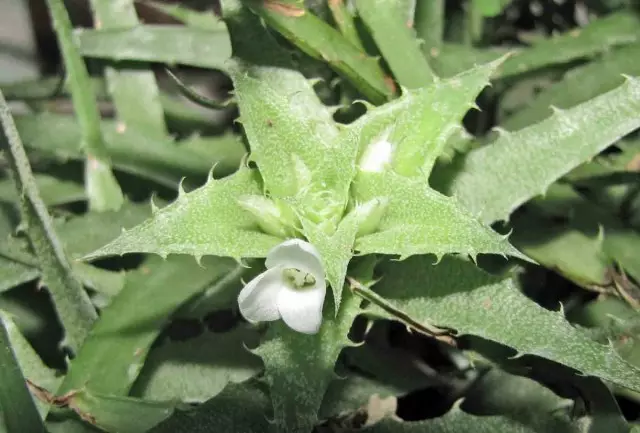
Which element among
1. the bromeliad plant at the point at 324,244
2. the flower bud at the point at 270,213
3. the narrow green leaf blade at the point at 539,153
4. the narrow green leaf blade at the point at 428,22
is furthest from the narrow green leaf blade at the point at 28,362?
the narrow green leaf blade at the point at 428,22

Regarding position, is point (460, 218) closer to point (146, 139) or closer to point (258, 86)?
point (258, 86)

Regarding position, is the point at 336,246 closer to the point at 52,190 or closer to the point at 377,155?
the point at 377,155

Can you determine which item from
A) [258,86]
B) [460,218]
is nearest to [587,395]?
[460,218]

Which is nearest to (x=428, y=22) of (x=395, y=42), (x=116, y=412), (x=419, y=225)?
(x=395, y=42)

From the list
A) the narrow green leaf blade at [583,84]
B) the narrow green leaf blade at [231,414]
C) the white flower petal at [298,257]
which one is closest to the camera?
the white flower petal at [298,257]

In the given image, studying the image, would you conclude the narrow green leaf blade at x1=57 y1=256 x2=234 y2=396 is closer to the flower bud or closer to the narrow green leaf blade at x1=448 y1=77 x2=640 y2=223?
the flower bud

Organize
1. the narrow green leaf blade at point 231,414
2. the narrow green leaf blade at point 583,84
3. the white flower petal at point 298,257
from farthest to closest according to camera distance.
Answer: the narrow green leaf blade at point 583,84, the narrow green leaf blade at point 231,414, the white flower petal at point 298,257

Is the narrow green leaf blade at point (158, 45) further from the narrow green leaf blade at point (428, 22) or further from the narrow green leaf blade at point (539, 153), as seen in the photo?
the narrow green leaf blade at point (539, 153)
